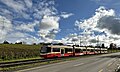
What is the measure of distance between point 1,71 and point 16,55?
37.2 metres

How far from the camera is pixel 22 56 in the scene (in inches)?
2334

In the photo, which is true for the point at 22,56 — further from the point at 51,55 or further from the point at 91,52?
the point at 91,52

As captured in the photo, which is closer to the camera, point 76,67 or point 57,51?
point 76,67

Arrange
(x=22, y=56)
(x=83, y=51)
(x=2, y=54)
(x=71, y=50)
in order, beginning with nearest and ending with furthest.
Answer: (x=2, y=54) → (x=22, y=56) → (x=71, y=50) → (x=83, y=51)

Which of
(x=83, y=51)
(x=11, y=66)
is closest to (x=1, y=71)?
(x=11, y=66)

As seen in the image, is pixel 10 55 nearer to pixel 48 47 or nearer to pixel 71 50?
pixel 48 47

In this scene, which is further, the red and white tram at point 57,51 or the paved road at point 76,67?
the red and white tram at point 57,51

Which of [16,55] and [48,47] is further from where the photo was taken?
[16,55]

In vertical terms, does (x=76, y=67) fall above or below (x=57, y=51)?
below

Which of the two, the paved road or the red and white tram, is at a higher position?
the red and white tram

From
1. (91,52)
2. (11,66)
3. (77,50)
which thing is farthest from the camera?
(91,52)

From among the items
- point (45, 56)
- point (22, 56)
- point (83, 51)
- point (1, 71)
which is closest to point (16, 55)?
point (22, 56)

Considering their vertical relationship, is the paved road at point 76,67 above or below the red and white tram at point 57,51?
below

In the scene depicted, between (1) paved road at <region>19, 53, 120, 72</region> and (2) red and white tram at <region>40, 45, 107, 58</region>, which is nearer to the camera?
(1) paved road at <region>19, 53, 120, 72</region>
